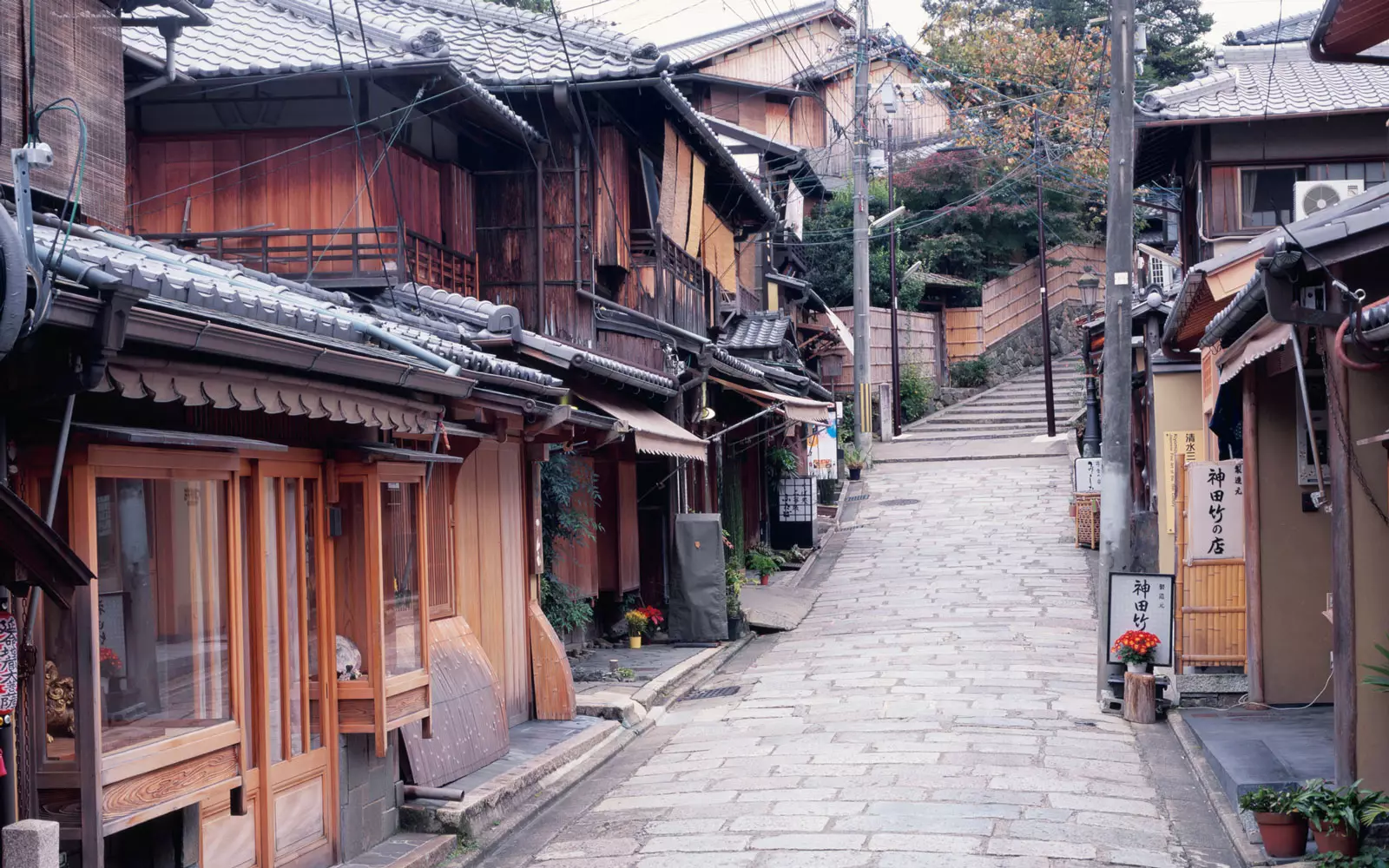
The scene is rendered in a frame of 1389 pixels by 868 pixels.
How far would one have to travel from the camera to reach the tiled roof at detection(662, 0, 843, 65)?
46.1 meters

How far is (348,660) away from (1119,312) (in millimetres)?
10807

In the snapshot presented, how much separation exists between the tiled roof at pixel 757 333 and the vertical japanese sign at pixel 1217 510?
50.8ft

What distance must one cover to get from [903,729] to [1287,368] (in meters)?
5.24

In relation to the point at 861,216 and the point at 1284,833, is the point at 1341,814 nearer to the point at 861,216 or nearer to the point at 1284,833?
the point at 1284,833

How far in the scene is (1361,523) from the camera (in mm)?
8891

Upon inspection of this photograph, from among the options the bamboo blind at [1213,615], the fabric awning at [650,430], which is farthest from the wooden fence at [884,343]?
the bamboo blind at [1213,615]

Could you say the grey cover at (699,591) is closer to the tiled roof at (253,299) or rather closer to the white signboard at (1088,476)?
the tiled roof at (253,299)

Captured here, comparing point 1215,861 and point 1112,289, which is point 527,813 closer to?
point 1215,861

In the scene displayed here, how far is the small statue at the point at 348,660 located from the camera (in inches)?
367

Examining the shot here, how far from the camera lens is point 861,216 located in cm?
3997

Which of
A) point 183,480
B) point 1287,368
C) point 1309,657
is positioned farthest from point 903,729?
point 183,480

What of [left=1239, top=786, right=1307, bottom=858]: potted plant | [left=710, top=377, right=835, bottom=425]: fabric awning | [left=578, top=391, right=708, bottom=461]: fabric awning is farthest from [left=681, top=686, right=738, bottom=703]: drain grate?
[left=1239, top=786, right=1307, bottom=858]: potted plant

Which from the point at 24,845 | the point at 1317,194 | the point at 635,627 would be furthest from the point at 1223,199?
the point at 24,845

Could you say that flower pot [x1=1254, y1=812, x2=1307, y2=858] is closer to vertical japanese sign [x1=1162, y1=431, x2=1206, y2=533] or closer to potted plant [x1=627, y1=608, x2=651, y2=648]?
vertical japanese sign [x1=1162, y1=431, x2=1206, y2=533]
